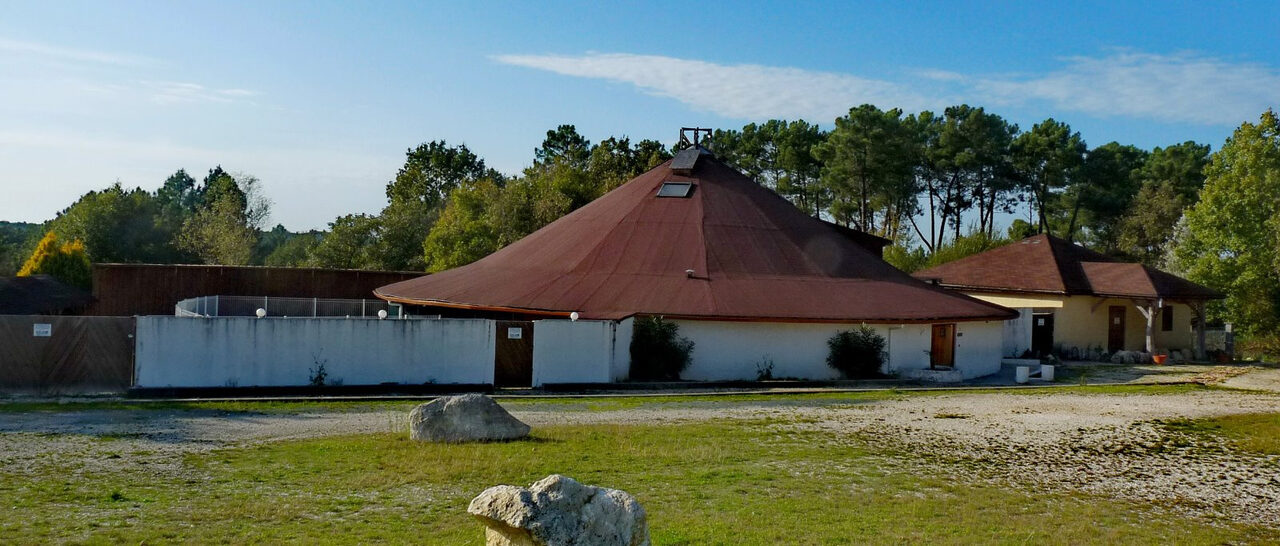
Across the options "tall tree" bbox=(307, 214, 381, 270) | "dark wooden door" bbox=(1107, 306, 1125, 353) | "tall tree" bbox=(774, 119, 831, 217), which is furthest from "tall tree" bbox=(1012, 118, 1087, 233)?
"tall tree" bbox=(307, 214, 381, 270)

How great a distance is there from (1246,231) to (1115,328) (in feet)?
40.6

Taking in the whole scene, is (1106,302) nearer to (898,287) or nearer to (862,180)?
(898,287)

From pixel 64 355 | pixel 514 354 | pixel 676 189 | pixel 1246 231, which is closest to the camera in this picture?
pixel 64 355

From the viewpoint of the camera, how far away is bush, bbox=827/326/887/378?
28.6 m

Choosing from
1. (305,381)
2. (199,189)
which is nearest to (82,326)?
(305,381)

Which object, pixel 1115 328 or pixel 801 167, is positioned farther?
pixel 801 167

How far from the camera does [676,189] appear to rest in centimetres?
3772

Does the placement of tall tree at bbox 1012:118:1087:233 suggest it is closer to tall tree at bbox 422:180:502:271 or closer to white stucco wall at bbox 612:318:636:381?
tall tree at bbox 422:180:502:271

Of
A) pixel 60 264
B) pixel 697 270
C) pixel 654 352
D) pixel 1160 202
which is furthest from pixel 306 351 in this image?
A: pixel 1160 202

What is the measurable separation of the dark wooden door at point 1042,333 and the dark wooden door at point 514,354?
2305 cm

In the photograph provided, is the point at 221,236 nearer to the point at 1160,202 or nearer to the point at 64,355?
the point at 64,355

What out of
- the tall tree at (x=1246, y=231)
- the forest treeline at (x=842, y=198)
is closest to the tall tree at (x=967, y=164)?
the forest treeline at (x=842, y=198)

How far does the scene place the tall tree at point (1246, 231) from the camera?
151 feet

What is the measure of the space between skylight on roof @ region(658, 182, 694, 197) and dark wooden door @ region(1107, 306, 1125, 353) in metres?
17.4
